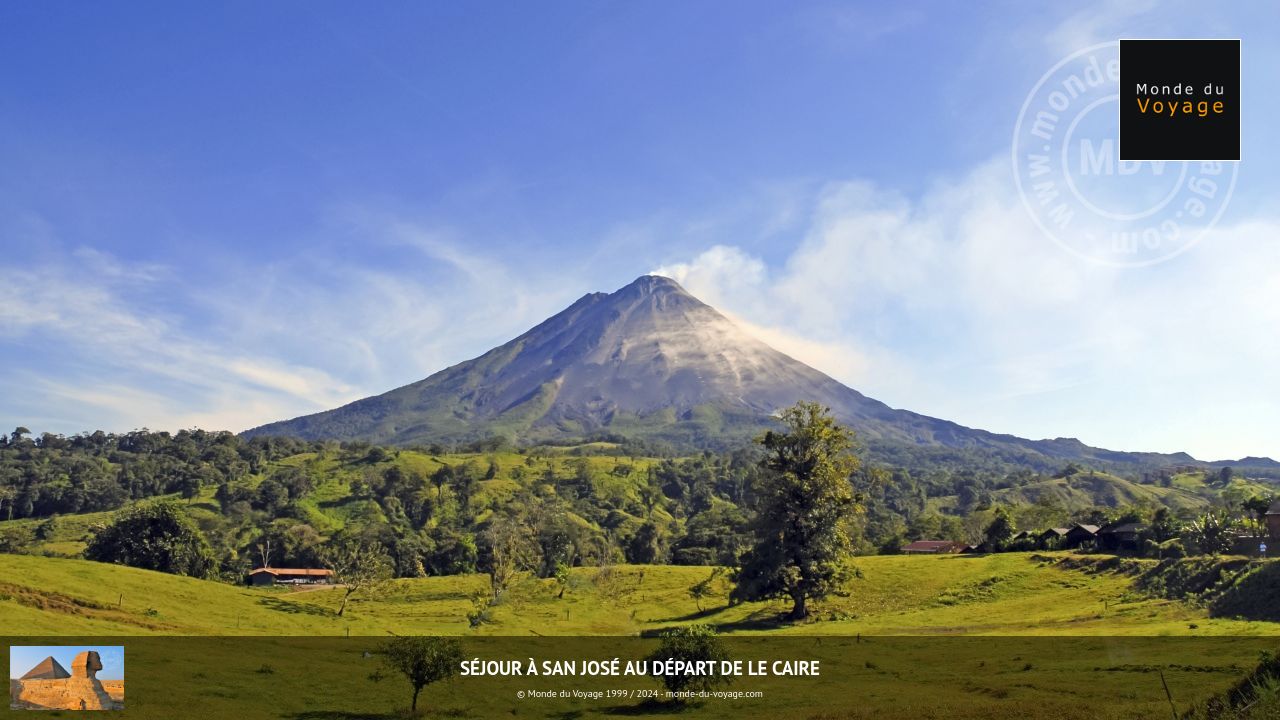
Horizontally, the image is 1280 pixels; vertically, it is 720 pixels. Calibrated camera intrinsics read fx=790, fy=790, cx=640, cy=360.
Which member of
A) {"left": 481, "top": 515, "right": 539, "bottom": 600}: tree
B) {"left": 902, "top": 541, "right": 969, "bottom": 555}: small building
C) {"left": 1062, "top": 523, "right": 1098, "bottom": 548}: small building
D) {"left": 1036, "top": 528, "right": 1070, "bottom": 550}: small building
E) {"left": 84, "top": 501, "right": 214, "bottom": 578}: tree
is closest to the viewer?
{"left": 84, "top": 501, "right": 214, "bottom": 578}: tree

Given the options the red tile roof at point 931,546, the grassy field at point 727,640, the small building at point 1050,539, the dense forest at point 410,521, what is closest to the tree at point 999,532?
the dense forest at point 410,521

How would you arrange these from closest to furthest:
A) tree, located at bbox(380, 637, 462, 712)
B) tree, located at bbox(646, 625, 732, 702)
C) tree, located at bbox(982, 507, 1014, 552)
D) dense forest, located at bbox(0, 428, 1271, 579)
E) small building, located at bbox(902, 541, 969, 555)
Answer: tree, located at bbox(380, 637, 462, 712) < tree, located at bbox(646, 625, 732, 702) < tree, located at bbox(982, 507, 1014, 552) < dense forest, located at bbox(0, 428, 1271, 579) < small building, located at bbox(902, 541, 969, 555)

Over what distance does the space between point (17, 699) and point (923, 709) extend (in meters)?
34.9

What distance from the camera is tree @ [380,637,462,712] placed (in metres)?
33.6

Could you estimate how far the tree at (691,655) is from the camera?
35219mm

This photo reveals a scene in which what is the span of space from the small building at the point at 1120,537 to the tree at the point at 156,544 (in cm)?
10337

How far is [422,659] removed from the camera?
33.6 metres

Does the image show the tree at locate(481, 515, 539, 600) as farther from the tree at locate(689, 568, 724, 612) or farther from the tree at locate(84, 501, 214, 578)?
the tree at locate(84, 501, 214, 578)

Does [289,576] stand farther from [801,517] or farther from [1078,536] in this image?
[1078,536]

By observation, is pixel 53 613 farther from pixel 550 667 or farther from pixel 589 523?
pixel 589 523

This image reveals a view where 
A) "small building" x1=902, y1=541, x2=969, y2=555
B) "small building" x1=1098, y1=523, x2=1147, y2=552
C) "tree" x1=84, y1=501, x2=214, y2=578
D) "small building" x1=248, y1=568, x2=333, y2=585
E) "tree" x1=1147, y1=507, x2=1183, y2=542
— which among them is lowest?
"small building" x1=248, y1=568, x2=333, y2=585

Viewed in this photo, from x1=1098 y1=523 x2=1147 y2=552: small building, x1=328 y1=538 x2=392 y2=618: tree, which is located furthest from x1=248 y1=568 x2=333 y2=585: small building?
x1=1098 y1=523 x2=1147 y2=552: small building

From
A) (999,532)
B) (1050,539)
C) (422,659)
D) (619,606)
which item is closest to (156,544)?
(619,606)

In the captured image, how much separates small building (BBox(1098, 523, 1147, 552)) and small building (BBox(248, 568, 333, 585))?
336 ft
